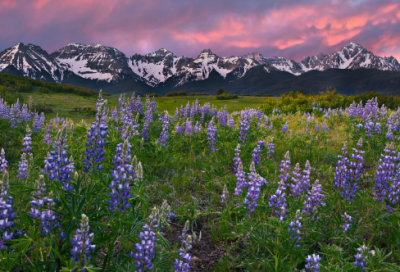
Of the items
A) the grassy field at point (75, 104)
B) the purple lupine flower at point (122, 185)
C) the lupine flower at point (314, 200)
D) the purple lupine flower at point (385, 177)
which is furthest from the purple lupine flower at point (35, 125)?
the purple lupine flower at point (385, 177)

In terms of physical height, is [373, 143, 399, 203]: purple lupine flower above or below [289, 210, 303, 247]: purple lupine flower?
above

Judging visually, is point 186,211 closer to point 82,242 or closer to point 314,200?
point 314,200

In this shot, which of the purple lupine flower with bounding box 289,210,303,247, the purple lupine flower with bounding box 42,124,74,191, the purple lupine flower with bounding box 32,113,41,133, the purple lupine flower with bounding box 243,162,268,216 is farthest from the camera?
the purple lupine flower with bounding box 32,113,41,133

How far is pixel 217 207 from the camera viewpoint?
13.7ft

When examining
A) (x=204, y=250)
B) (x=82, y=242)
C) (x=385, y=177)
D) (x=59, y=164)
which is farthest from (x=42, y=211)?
(x=385, y=177)

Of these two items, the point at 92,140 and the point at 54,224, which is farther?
the point at 92,140

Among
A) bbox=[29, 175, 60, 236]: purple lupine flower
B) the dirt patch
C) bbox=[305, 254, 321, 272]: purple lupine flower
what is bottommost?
the dirt patch

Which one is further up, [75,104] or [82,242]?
[75,104]

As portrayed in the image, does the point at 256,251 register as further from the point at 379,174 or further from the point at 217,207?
the point at 379,174

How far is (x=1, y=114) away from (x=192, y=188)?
8.47 meters

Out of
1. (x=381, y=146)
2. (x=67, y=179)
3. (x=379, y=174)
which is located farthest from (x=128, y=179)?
(x=381, y=146)

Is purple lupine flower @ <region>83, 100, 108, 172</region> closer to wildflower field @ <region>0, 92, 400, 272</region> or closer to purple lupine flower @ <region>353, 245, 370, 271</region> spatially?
wildflower field @ <region>0, 92, 400, 272</region>

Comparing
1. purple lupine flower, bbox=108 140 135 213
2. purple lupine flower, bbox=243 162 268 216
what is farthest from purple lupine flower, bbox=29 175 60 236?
purple lupine flower, bbox=243 162 268 216

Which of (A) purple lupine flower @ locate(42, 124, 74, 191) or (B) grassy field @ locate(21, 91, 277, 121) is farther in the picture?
(B) grassy field @ locate(21, 91, 277, 121)
